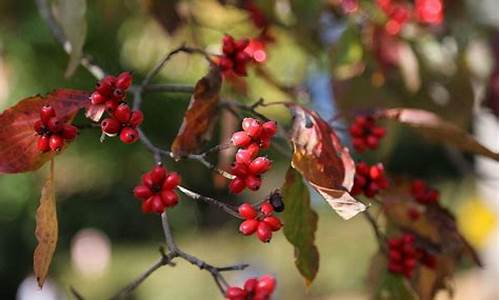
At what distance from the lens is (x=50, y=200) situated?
917 mm

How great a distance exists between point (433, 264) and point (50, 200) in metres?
0.55

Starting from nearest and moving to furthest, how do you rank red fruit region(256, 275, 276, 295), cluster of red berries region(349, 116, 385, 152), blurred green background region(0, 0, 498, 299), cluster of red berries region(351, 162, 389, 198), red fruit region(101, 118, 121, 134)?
1. red fruit region(101, 118, 121, 134)
2. red fruit region(256, 275, 276, 295)
3. cluster of red berries region(351, 162, 389, 198)
4. cluster of red berries region(349, 116, 385, 152)
5. blurred green background region(0, 0, 498, 299)

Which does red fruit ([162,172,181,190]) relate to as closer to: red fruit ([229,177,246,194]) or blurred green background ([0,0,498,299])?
red fruit ([229,177,246,194])

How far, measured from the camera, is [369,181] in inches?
44.6

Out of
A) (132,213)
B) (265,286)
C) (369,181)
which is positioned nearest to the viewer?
(265,286)

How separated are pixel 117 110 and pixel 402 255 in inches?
19.6

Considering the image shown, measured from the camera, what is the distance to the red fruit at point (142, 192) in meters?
0.92

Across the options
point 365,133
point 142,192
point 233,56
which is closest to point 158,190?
point 142,192

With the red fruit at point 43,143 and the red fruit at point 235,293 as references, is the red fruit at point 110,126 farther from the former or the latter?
the red fruit at point 235,293

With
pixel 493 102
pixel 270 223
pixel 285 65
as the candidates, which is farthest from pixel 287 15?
pixel 270 223

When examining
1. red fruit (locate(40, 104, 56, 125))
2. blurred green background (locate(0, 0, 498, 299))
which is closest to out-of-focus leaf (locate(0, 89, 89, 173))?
red fruit (locate(40, 104, 56, 125))

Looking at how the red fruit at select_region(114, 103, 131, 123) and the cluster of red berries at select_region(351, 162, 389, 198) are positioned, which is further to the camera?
the cluster of red berries at select_region(351, 162, 389, 198)

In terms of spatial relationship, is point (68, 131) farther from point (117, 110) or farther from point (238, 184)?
point (238, 184)

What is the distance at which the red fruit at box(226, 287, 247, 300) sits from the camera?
3.16 feet
